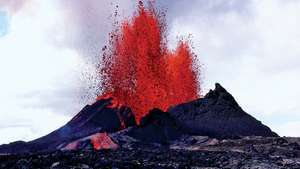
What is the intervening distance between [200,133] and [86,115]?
14.8m

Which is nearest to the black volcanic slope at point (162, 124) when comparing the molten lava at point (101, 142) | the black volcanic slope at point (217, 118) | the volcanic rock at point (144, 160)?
the black volcanic slope at point (217, 118)

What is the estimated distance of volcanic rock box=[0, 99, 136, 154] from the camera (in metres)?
59.1

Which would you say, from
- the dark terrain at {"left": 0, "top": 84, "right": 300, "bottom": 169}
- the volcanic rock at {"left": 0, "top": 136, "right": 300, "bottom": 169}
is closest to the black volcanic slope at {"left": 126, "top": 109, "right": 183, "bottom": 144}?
the dark terrain at {"left": 0, "top": 84, "right": 300, "bottom": 169}

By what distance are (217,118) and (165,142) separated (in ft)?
34.6

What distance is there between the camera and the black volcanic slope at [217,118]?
2224 inches

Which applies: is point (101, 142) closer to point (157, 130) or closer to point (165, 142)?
point (165, 142)

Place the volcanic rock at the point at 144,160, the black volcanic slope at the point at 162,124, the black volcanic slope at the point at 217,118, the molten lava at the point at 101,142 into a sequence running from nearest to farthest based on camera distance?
the volcanic rock at the point at 144,160 → the molten lava at the point at 101,142 → the black volcanic slope at the point at 162,124 → the black volcanic slope at the point at 217,118

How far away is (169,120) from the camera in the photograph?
55.2 metres

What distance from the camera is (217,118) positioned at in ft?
195

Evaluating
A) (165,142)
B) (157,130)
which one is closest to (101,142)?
(165,142)

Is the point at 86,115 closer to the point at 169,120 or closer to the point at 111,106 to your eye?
the point at 111,106

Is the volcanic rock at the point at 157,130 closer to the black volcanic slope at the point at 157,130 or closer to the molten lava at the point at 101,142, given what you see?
the black volcanic slope at the point at 157,130

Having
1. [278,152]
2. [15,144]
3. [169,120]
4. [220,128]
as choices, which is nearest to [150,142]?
[169,120]

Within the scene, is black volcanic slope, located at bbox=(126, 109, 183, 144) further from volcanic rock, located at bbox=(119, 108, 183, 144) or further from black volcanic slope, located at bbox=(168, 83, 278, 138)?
black volcanic slope, located at bbox=(168, 83, 278, 138)
